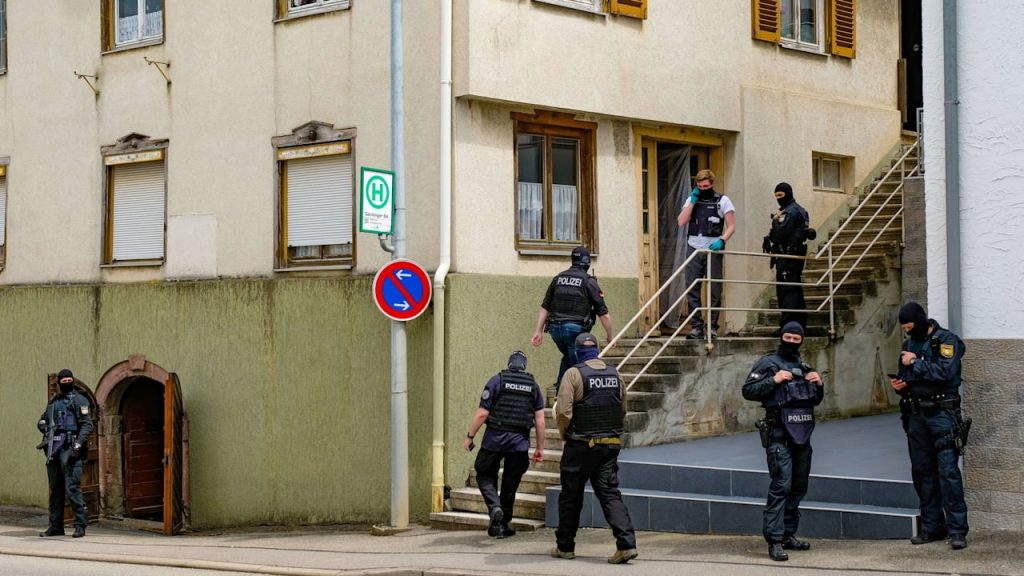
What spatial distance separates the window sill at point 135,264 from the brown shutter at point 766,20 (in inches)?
332

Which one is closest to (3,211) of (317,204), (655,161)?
(317,204)

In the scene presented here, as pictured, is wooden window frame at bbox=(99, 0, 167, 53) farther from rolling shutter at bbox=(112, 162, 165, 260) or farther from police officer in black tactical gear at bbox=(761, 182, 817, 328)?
police officer in black tactical gear at bbox=(761, 182, 817, 328)

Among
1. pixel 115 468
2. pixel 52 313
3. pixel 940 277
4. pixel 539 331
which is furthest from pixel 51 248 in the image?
pixel 940 277

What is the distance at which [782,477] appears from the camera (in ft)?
36.4

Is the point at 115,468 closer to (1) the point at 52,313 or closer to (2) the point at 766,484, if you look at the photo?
(1) the point at 52,313

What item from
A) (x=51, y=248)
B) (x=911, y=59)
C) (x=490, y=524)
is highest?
(x=911, y=59)

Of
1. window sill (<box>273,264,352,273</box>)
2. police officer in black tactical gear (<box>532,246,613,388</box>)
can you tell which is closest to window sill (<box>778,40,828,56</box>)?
police officer in black tactical gear (<box>532,246,613,388</box>)

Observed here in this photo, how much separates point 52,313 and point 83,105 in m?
2.92

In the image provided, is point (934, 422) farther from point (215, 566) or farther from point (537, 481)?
point (215, 566)

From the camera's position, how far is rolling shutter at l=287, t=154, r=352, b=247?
16312 mm

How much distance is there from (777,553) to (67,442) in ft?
28.6

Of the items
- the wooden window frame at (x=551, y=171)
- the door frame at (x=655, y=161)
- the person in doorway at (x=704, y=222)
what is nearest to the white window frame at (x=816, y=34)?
the door frame at (x=655, y=161)

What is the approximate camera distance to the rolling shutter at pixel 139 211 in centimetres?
1820

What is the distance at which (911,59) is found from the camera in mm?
22266
